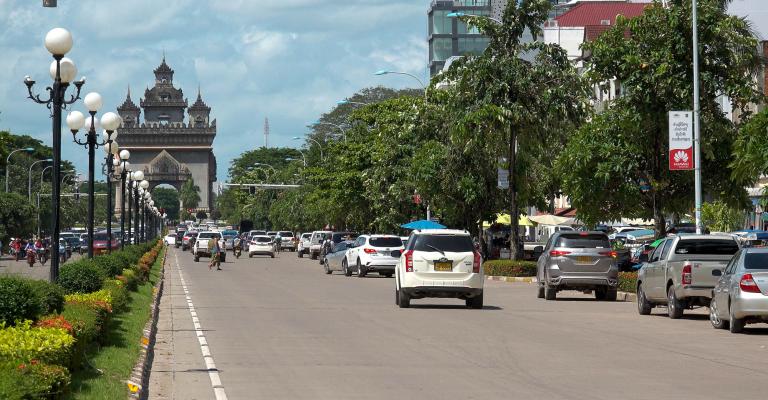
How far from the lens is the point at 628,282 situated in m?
36.0

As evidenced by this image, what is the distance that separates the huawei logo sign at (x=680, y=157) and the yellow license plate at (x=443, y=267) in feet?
28.1

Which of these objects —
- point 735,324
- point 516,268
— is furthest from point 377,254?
point 735,324

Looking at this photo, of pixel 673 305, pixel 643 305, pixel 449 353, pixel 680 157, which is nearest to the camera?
pixel 449 353

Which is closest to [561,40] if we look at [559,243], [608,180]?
[608,180]

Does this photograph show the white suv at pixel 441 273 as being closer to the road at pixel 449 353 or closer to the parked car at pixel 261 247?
the road at pixel 449 353

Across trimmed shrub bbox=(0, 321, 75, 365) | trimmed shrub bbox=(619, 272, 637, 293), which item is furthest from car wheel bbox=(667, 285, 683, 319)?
trimmed shrub bbox=(0, 321, 75, 365)

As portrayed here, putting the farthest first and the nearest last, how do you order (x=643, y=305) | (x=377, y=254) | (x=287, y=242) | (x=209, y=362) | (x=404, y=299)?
(x=287, y=242) < (x=377, y=254) < (x=404, y=299) < (x=643, y=305) < (x=209, y=362)

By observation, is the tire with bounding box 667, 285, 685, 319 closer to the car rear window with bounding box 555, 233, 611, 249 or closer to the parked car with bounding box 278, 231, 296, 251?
the car rear window with bounding box 555, 233, 611, 249

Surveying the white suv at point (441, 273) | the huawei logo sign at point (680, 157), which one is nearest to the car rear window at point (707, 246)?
the white suv at point (441, 273)

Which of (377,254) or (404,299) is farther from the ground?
(377,254)

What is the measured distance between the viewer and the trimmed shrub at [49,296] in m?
15.7

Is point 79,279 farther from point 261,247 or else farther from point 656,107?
point 261,247

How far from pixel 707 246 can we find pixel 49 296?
Answer: 15.0m

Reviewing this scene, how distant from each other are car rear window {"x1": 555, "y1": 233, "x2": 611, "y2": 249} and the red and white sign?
2883 mm
